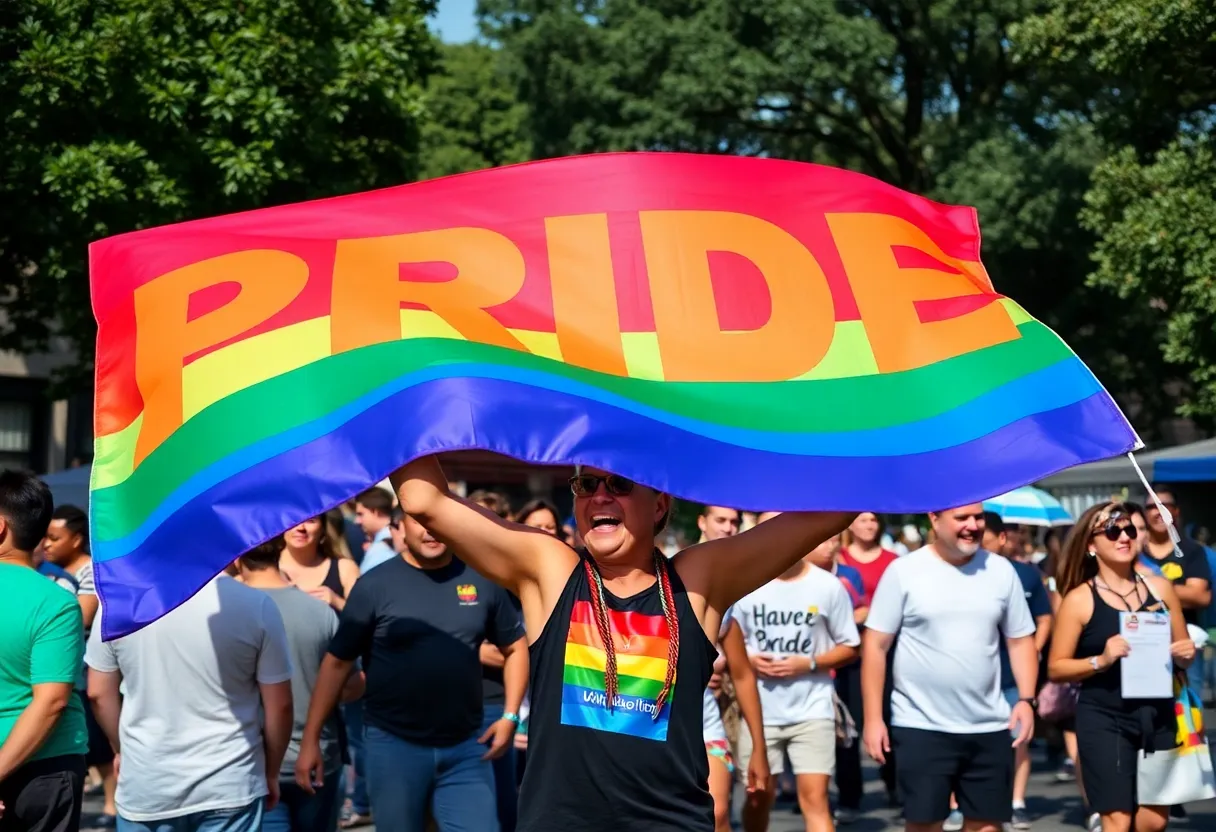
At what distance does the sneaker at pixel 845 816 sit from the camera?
11.1 m

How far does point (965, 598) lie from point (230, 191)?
10200 mm

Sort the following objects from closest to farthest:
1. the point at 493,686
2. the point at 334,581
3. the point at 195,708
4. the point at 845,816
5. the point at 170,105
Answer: the point at 195,708, the point at 493,686, the point at 334,581, the point at 845,816, the point at 170,105

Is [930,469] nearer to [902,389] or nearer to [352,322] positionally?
[902,389]

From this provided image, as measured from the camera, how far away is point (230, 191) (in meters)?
15.9

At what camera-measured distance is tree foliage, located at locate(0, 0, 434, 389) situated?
15.5 meters

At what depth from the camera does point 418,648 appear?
6.81m

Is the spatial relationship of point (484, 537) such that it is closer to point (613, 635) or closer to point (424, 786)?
point (613, 635)

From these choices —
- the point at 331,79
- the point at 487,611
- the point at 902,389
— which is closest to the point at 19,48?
the point at 331,79

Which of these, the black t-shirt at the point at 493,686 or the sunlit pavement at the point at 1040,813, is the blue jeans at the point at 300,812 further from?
the sunlit pavement at the point at 1040,813

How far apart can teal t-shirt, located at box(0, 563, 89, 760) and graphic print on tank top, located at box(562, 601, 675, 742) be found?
6.71ft

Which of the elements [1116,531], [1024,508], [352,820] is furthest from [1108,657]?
[1024,508]

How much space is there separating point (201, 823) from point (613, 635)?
7.85ft

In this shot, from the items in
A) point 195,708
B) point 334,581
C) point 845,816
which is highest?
point 334,581

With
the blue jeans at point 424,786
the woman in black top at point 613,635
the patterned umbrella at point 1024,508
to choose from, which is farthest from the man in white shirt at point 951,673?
the patterned umbrella at point 1024,508
